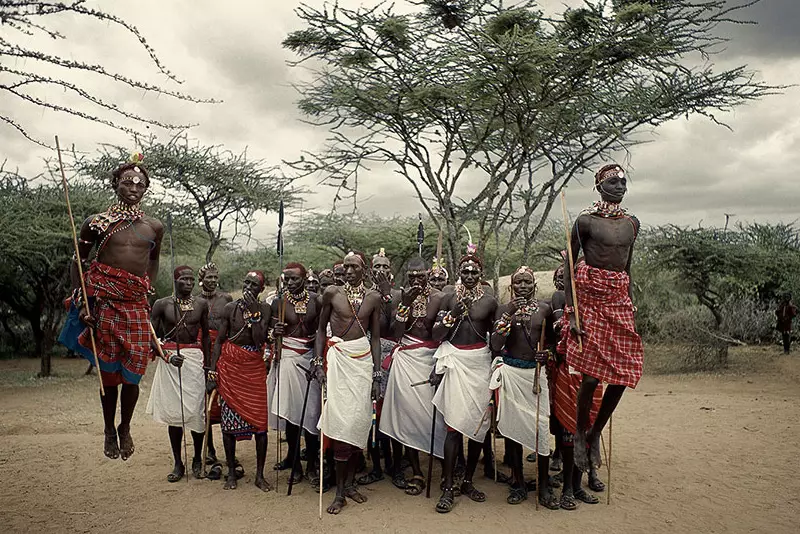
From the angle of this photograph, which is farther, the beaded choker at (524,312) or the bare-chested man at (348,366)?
the bare-chested man at (348,366)

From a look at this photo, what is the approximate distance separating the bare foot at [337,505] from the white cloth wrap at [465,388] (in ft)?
3.91

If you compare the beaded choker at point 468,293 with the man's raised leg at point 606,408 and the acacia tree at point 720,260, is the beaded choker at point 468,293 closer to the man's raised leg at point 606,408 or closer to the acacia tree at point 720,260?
the man's raised leg at point 606,408

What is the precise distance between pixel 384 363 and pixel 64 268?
11.7 metres

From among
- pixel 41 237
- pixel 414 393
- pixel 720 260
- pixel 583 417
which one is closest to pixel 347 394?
pixel 414 393

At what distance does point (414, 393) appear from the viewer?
673 centimetres

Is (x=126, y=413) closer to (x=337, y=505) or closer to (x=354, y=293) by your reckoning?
(x=337, y=505)

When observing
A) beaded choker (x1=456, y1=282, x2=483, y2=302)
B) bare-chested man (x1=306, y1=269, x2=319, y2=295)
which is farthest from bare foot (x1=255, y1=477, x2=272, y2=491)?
beaded choker (x1=456, y1=282, x2=483, y2=302)

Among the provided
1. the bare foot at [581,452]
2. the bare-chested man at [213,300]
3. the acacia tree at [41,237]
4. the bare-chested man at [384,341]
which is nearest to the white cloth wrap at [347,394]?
the bare-chested man at [384,341]

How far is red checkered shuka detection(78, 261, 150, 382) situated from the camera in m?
4.79

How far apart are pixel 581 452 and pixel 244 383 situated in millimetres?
3337

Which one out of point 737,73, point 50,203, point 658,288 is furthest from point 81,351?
point 658,288

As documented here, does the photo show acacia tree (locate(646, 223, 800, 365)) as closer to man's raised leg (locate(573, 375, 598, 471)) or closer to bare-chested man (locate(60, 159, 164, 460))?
man's raised leg (locate(573, 375, 598, 471))

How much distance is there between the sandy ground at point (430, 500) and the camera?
5.80 m

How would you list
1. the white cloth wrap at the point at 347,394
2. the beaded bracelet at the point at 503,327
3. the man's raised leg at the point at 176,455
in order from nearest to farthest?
the beaded bracelet at the point at 503,327 → the white cloth wrap at the point at 347,394 → the man's raised leg at the point at 176,455
